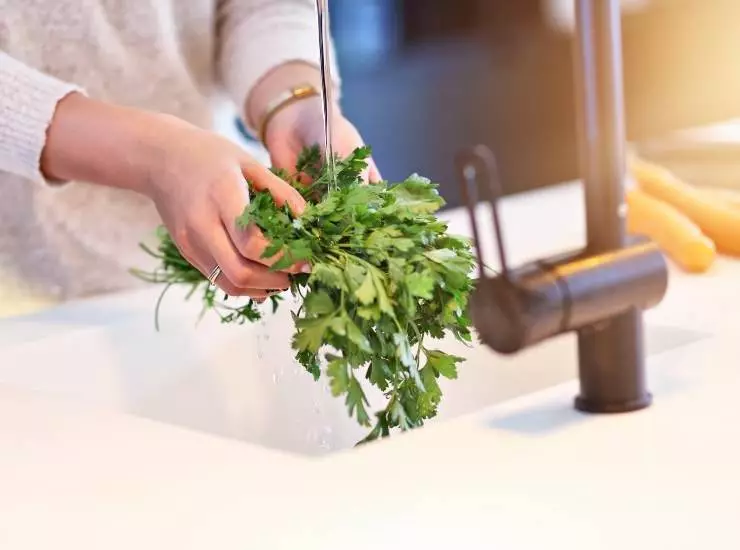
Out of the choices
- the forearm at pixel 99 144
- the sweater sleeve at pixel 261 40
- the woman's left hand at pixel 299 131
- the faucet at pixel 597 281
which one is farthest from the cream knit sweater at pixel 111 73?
the faucet at pixel 597 281

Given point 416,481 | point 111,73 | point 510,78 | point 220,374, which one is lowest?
point 510,78

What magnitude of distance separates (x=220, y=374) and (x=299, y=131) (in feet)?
0.79

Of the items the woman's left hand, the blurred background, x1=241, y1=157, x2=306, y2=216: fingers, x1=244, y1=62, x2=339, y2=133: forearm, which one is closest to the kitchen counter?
x1=241, y1=157, x2=306, y2=216: fingers

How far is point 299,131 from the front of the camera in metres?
0.98

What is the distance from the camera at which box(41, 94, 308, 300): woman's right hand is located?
2.17 feet

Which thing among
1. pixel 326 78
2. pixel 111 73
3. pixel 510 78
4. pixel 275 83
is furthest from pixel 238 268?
pixel 510 78

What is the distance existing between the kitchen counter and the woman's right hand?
0.11 metres

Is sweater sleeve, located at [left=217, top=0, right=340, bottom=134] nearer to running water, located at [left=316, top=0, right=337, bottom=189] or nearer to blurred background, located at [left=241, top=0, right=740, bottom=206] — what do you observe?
running water, located at [left=316, top=0, right=337, bottom=189]

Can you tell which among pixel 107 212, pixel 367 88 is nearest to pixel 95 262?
pixel 107 212

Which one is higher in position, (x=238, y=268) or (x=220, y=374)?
(x=238, y=268)

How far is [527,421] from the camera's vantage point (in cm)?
68

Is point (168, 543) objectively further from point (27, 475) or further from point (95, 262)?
point (95, 262)

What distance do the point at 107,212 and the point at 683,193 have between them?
65 cm

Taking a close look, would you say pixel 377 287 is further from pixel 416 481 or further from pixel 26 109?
pixel 26 109
